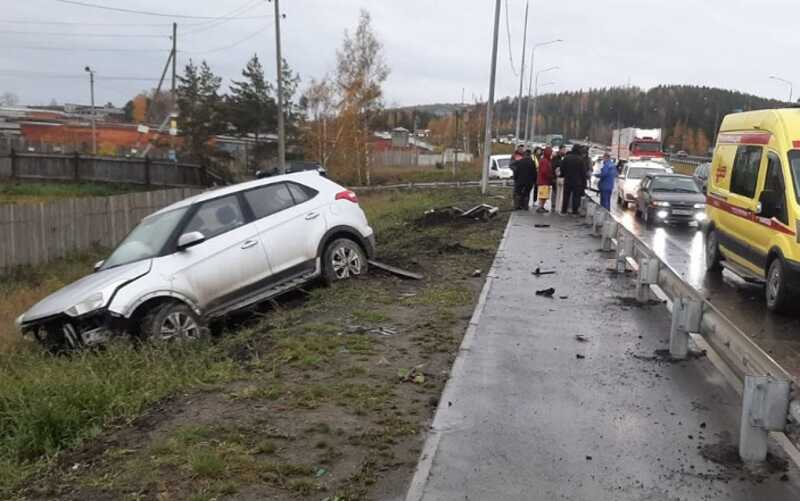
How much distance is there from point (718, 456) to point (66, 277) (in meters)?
16.9

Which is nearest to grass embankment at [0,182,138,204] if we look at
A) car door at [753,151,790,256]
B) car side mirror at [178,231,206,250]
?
car side mirror at [178,231,206,250]

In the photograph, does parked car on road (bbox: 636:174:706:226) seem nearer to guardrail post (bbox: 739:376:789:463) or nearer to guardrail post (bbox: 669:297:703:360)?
guardrail post (bbox: 669:297:703:360)

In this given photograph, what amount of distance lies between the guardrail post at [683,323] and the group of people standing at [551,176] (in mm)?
12997

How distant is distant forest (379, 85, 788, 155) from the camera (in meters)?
106

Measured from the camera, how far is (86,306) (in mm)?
7367

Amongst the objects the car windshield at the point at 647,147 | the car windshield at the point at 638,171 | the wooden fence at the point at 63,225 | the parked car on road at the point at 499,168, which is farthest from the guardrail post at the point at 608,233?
the car windshield at the point at 647,147

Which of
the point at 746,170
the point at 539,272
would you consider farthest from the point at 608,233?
the point at 746,170

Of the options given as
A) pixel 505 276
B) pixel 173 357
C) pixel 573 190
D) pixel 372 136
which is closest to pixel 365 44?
pixel 372 136

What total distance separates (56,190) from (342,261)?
30.0 meters

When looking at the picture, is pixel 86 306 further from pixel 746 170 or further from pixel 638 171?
pixel 638 171

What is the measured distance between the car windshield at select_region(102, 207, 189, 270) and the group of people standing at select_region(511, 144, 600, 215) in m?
12.9

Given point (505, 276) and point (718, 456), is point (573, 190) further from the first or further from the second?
point (718, 456)

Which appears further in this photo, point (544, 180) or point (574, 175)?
point (544, 180)

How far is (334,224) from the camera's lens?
32.0ft
